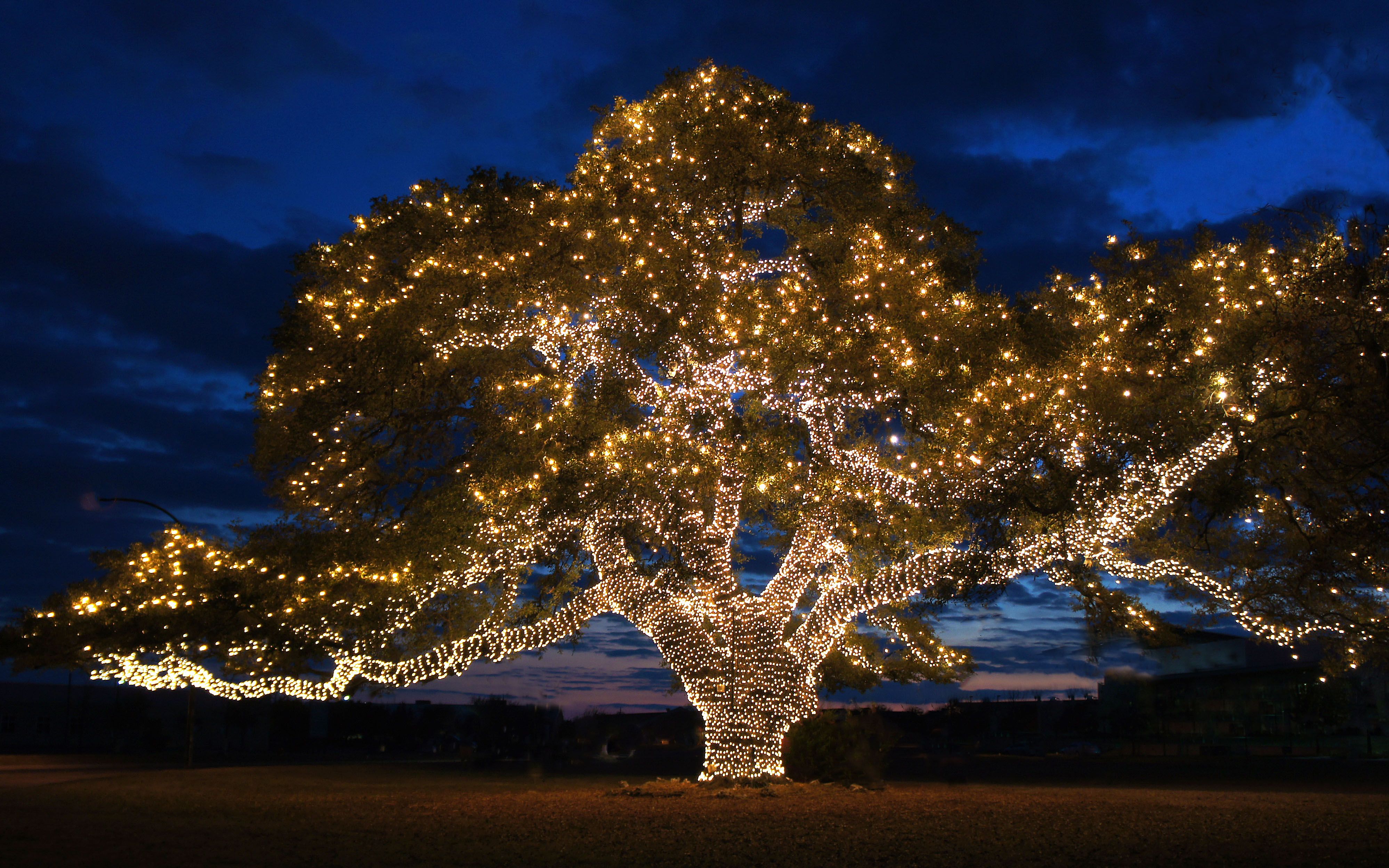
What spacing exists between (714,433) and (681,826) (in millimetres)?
5472

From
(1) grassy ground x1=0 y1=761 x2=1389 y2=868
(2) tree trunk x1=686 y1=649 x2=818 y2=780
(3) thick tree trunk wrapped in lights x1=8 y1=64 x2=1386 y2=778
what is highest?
(3) thick tree trunk wrapped in lights x1=8 y1=64 x2=1386 y2=778

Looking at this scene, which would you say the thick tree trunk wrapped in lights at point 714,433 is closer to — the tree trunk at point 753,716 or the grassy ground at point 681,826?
the tree trunk at point 753,716

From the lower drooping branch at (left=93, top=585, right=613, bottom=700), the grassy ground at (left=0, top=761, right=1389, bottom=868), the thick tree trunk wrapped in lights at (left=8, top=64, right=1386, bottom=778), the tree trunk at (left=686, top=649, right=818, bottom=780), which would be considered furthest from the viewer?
the tree trunk at (left=686, top=649, right=818, bottom=780)

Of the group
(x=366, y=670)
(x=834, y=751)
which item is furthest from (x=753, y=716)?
(x=366, y=670)

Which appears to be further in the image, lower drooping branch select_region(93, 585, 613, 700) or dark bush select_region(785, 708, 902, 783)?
dark bush select_region(785, 708, 902, 783)

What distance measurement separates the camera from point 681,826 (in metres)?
11.0

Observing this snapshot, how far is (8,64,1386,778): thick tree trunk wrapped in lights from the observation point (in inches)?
467

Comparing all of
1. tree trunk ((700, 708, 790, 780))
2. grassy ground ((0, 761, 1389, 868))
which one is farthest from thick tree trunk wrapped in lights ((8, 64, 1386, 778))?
grassy ground ((0, 761, 1389, 868))

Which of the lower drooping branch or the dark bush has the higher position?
the lower drooping branch

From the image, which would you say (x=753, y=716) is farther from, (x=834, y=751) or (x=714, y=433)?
(x=714, y=433)

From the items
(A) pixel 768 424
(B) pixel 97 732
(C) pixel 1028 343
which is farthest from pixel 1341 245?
(B) pixel 97 732

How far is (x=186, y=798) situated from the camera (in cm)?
1395

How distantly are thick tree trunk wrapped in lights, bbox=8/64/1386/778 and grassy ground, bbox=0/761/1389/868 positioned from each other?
6.86 feet

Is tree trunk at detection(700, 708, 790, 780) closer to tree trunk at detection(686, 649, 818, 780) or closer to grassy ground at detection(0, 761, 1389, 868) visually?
tree trunk at detection(686, 649, 818, 780)
